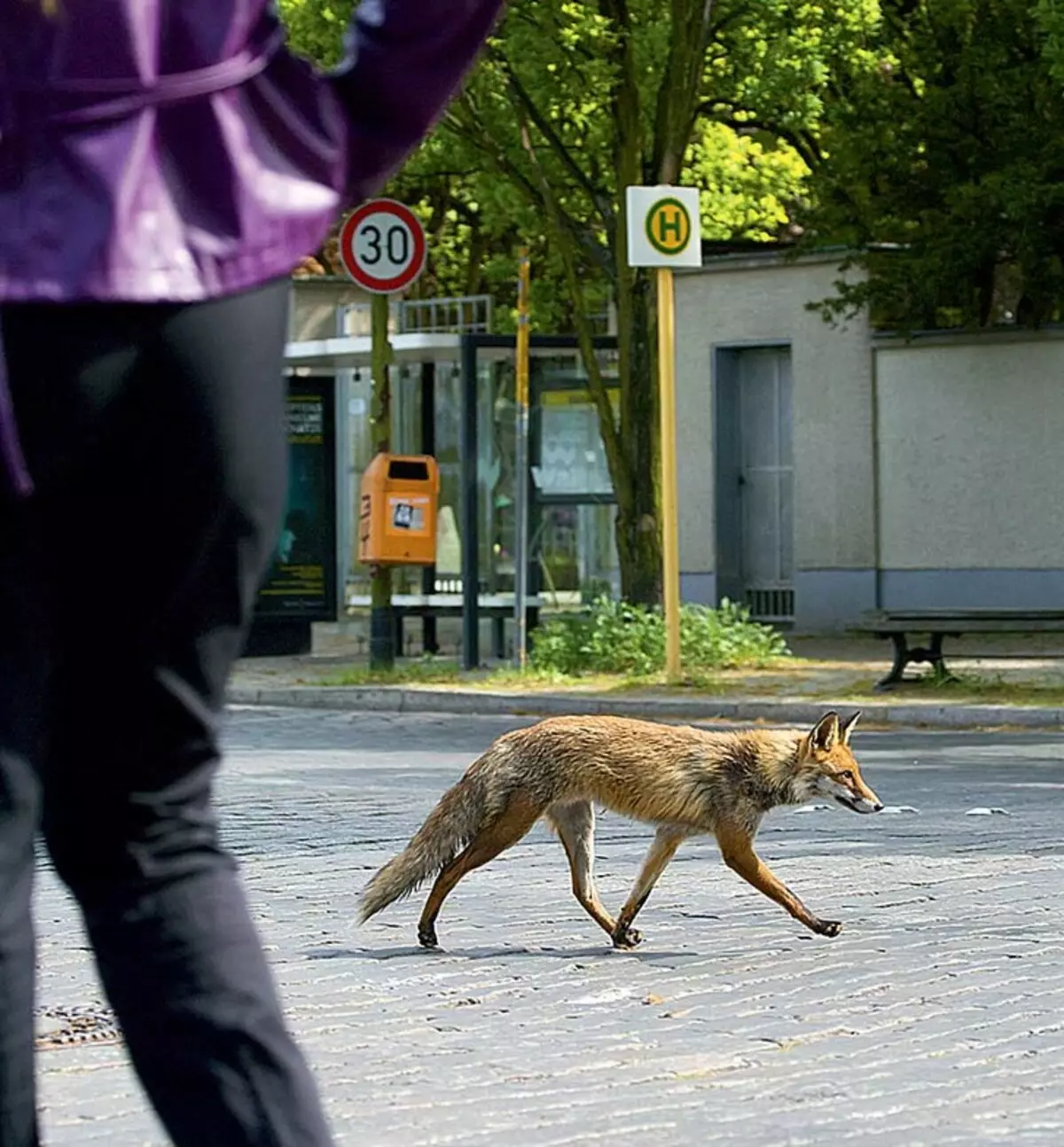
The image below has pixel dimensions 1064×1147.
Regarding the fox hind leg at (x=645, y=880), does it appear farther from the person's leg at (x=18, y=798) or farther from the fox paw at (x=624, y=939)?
the person's leg at (x=18, y=798)

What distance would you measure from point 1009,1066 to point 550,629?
55.8ft

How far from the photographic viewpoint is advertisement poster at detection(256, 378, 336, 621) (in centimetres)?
2594

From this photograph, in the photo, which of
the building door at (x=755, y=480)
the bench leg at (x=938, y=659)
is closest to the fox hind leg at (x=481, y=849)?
the bench leg at (x=938, y=659)

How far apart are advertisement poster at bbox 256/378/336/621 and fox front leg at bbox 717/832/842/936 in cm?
1816

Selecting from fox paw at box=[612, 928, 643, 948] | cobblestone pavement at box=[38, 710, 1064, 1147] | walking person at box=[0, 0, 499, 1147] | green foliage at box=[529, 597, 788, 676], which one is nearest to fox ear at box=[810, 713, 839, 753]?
cobblestone pavement at box=[38, 710, 1064, 1147]

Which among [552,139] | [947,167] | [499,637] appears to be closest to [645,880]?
[552,139]

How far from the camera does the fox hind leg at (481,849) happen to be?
7.77m

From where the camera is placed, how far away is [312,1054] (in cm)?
602

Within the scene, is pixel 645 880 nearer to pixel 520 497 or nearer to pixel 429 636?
pixel 520 497

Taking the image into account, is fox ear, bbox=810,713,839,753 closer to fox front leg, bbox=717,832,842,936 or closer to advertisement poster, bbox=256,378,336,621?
fox front leg, bbox=717,832,842,936

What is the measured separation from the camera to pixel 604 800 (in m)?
7.83

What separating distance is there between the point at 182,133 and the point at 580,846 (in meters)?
5.62

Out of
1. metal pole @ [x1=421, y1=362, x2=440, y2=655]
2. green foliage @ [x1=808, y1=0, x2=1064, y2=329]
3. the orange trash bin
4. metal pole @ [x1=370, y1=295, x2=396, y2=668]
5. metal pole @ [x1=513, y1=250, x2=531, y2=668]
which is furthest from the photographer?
metal pole @ [x1=421, y1=362, x2=440, y2=655]

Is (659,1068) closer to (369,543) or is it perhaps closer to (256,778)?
(256,778)
